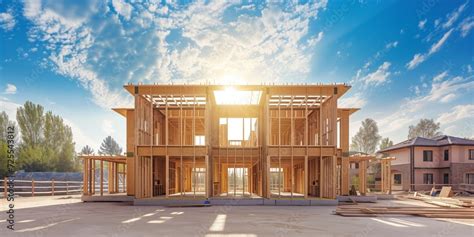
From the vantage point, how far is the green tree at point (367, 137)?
73.6m

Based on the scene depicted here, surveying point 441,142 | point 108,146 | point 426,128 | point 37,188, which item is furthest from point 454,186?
point 108,146

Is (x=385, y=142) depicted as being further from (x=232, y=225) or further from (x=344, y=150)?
(x=232, y=225)

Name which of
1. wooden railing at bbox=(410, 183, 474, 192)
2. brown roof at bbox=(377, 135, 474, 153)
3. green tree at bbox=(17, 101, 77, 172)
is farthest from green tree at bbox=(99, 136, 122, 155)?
wooden railing at bbox=(410, 183, 474, 192)

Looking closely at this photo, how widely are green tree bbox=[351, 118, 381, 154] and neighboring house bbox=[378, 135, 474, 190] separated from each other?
33.5 metres

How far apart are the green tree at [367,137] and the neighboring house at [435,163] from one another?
3353 centimetres

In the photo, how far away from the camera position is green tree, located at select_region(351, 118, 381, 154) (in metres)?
73.6

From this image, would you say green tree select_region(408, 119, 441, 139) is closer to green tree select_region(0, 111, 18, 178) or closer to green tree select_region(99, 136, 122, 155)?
green tree select_region(0, 111, 18, 178)

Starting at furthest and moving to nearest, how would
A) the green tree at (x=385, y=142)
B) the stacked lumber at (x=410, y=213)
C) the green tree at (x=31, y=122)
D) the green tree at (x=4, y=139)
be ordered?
the green tree at (x=385, y=142)
the green tree at (x=31, y=122)
the green tree at (x=4, y=139)
the stacked lumber at (x=410, y=213)

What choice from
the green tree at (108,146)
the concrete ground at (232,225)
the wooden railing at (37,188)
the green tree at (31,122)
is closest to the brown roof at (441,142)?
the concrete ground at (232,225)

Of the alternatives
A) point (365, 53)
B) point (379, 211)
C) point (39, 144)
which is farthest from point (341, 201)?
point (39, 144)

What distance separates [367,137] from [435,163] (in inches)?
1408

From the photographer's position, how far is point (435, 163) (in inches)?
1517

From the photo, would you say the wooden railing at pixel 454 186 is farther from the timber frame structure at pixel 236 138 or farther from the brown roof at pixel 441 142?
the timber frame structure at pixel 236 138

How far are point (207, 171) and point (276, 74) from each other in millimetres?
7705
